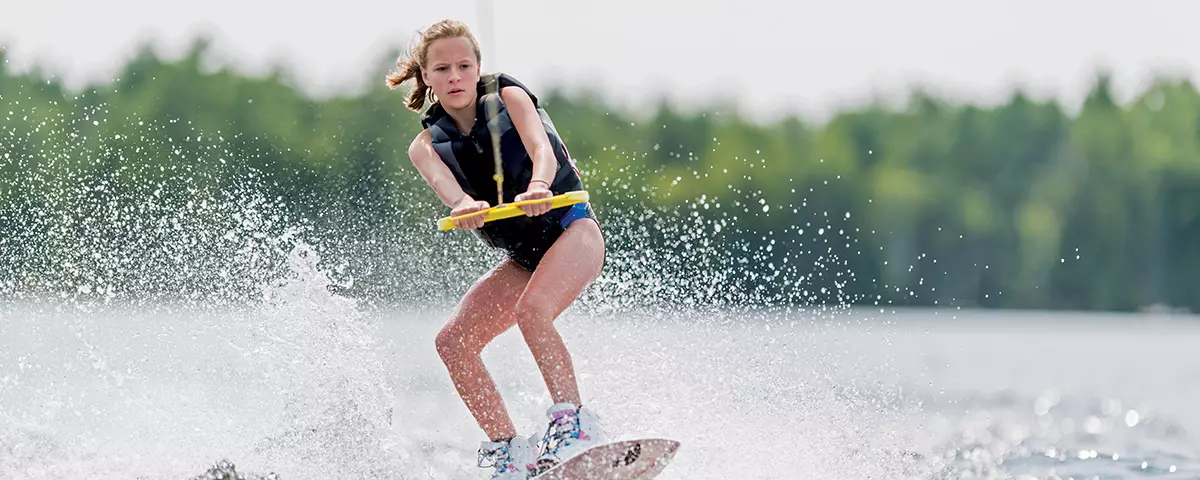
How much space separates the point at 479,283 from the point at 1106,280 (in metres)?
49.7

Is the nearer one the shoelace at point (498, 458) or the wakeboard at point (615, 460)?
the wakeboard at point (615, 460)

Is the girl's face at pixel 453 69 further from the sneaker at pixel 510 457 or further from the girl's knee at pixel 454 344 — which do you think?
the sneaker at pixel 510 457

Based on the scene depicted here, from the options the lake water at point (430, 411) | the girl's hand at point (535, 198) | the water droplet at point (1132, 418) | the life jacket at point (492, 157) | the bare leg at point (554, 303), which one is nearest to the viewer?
the girl's hand at point (535, 198)

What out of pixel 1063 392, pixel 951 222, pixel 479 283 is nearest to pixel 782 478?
pixel 479 283

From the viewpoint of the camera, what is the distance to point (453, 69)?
5629 mm

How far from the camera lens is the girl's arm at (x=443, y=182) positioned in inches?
209

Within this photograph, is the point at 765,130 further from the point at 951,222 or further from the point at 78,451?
the point at 78,451

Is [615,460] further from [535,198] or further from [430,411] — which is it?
[430,411]

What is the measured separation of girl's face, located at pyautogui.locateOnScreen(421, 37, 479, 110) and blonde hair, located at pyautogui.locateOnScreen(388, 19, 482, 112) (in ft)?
0.08

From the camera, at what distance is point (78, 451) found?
6.58 metres

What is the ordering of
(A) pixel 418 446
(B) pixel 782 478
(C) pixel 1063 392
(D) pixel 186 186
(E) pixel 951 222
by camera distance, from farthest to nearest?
(E) pixel 951 222, (D) pixel 186 186, (C) pixel 1063 392, (A) pixel 418 446, (B) pixel 782 478

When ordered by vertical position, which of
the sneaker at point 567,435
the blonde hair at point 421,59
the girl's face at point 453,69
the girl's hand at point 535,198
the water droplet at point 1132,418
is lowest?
the sneaker at point 567,435

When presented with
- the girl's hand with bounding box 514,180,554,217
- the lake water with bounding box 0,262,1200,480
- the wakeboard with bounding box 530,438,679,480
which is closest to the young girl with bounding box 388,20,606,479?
the wakeboard with bounding box 530,438,679,480

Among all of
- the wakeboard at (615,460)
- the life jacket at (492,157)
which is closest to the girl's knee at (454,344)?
the life jacket at (492,157)
